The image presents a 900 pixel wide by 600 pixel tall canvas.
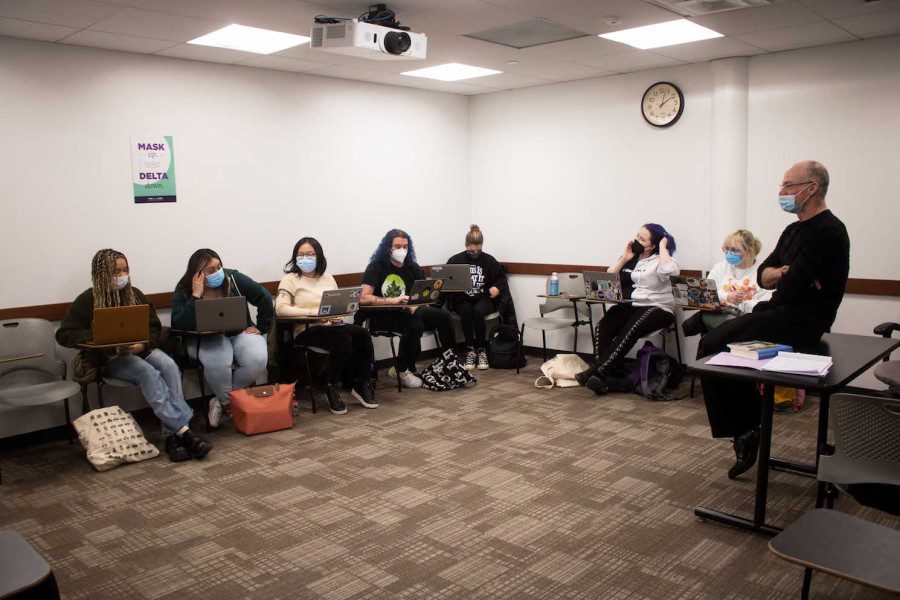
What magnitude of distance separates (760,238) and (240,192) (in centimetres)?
457

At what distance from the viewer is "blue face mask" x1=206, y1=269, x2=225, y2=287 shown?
559 cm

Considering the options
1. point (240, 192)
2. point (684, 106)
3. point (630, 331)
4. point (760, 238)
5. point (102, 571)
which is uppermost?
point (684, 106)

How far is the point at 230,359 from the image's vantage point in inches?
223

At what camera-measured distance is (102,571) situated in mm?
3398

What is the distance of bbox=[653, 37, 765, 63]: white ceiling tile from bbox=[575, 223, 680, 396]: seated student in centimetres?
149

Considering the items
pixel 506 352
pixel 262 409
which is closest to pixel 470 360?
pixel 506 352

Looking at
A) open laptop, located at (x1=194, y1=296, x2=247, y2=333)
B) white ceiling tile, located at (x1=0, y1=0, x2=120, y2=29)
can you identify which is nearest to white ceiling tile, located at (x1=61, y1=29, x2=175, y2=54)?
white ceiling tile, located at (x1=0, y1=0, x2=120, y2=29)

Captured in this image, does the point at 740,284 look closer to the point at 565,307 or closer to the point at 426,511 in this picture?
the point at 565,307

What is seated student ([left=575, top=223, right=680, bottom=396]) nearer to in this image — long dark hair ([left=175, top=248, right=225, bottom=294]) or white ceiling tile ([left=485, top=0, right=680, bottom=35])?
white ceiling tile ([left=485, top=0, right=680, bottom=35])

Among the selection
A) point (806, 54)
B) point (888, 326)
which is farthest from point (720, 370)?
point (806, 54)

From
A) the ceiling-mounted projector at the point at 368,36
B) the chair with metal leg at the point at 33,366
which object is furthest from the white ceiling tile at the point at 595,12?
the chair with metal leg at the point at 33,366

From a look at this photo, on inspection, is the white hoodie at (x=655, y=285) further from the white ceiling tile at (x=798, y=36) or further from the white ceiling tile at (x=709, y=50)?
the white ceiling tile at (x=798, y=36)

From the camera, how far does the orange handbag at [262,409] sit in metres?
5.39

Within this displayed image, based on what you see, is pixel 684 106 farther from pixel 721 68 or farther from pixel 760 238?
pixel 760 238
